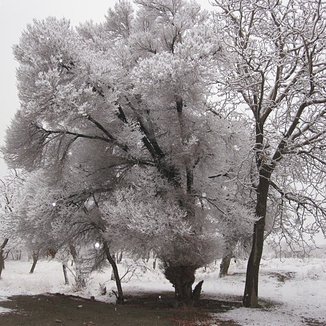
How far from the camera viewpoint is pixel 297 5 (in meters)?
11.3

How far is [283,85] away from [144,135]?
536 cm

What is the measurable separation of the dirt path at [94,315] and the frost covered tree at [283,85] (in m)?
3.49

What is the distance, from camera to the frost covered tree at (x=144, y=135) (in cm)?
1344

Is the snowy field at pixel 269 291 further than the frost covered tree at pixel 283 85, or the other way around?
the snowy field at pixel 269 291

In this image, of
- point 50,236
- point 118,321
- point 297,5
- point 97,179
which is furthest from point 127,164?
point 297,5

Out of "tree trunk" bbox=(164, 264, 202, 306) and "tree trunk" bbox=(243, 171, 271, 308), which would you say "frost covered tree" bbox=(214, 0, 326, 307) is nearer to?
"tree trunk" bbox=(243, 171, 271, 308)

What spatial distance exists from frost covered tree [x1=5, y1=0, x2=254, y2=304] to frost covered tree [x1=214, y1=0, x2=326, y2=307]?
71cm

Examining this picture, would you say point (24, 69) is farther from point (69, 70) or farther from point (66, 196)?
point (66, 196)

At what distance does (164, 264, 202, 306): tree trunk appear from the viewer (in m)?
15.2

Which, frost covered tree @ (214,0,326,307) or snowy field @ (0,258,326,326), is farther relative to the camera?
snowy field @ (0,258,326,326)

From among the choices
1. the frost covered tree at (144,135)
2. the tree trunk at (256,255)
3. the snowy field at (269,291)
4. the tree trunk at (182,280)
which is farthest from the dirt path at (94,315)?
the frost covered tree at (144,135)

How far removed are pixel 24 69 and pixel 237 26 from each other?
7161 mm

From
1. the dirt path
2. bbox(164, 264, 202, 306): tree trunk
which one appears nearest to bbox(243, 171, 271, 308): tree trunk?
the dirt path

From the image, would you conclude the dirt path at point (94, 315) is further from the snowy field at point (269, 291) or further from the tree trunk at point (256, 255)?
the tree trunk at point (256, 255)
